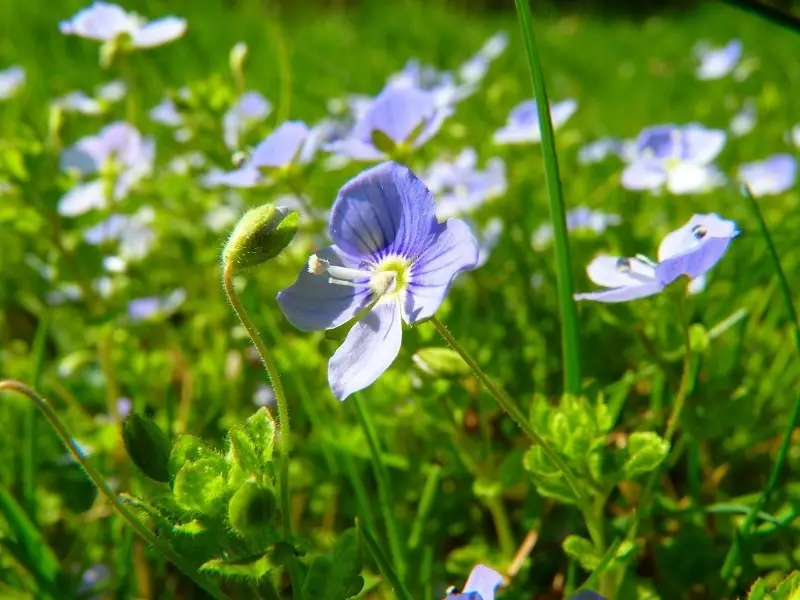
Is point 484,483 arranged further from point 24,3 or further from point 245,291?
point 24,3

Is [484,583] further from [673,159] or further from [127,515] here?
[673,159]

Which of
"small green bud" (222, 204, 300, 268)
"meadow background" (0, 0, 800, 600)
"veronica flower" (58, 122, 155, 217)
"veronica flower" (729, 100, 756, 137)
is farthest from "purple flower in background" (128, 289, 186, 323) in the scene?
"veronica flower" (729, 100, 756, 137)

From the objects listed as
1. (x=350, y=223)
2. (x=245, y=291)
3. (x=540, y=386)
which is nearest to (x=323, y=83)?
(x=245, y=291)

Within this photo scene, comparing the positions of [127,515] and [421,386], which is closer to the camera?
[127,515]

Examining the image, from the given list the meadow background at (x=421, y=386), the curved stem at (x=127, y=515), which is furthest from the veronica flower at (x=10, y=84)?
the curved stem at (x=127, y=515)

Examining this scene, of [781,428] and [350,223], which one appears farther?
[781,428]

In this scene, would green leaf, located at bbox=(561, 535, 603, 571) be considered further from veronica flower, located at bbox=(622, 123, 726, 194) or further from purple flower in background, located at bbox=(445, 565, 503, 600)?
veronica flower, located at bbox=(622, 123, 726, 194)

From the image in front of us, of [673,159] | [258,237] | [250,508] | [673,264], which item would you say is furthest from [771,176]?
[250,508]
